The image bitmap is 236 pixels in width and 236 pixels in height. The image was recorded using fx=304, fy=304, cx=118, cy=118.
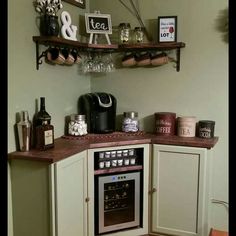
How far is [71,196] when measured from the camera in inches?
79.4

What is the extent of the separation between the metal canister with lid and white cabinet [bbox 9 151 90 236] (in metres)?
0.73

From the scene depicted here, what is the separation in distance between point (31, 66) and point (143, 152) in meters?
1.07

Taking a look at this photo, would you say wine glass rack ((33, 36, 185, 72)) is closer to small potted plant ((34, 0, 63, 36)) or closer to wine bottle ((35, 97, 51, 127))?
small potted plant ((34, 0, 63, 36))

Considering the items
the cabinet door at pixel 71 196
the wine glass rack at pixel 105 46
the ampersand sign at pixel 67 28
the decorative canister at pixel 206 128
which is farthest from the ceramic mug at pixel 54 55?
the decorative canister at pixel 206 128

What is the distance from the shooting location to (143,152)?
241cm

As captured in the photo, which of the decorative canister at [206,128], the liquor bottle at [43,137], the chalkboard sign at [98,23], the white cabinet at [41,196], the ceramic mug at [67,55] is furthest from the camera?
the chalkboard sign at [98,23]

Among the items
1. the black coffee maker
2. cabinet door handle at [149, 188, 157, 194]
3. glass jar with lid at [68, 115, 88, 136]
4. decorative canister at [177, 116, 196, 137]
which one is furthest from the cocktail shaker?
decorative canister at [177, 116, 196, 137]

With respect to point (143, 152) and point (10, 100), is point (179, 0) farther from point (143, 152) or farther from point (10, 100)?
point (10, 100)

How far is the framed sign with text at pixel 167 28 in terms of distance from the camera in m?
2.47

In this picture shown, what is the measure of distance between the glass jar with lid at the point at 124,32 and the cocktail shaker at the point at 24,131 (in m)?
1.10

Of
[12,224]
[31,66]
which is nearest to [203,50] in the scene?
[31,66]

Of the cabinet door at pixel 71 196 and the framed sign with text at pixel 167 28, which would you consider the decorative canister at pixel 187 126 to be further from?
the cabinet door at pixel 71 196

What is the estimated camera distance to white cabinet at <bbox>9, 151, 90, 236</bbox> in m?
1.83

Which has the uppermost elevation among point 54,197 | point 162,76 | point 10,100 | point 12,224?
point 162,76
